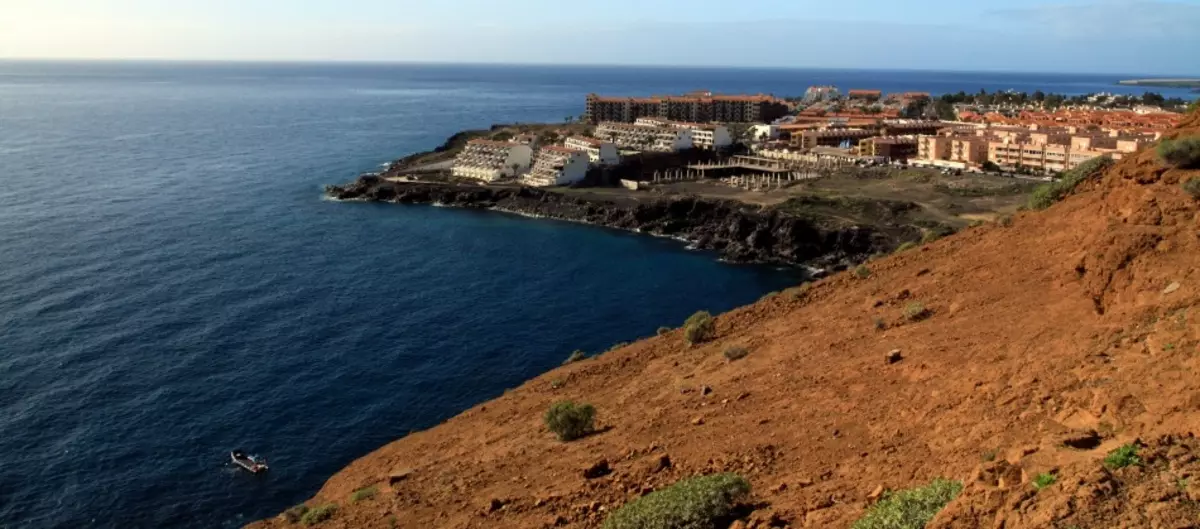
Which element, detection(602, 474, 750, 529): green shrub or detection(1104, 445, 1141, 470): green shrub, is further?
detection(602, 474, 750, 529): green shrub

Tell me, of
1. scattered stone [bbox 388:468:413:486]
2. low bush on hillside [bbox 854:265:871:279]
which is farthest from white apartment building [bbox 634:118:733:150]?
scattered stone [bbox 388:468:413:486]

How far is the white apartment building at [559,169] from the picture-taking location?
96938 millimetres

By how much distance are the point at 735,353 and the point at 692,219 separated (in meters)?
55.6

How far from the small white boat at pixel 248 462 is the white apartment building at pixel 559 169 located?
66.7 metres

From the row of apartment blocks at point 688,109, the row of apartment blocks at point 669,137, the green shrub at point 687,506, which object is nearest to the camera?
the green shrub at point 687,506

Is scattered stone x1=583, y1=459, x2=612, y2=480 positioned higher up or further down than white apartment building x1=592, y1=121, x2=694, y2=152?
further down

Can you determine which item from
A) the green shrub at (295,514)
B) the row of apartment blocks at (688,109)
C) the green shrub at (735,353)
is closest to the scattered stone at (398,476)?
the green shrub at (295,514)

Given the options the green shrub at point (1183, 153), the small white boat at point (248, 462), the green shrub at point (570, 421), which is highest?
the green shrub at point (1183, 153)

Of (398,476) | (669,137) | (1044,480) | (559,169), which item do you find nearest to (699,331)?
(398,476)

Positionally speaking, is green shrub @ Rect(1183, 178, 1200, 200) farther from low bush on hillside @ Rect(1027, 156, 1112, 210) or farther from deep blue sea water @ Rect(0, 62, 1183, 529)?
deep blue sea water @ Rect(0, 62, 1183, 529)

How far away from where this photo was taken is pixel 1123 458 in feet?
30.8

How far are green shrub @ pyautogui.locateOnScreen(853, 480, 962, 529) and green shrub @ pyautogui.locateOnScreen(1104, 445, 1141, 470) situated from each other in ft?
5.24

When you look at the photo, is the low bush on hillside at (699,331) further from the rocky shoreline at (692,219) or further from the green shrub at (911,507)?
the rocky shoreline at (692,219)

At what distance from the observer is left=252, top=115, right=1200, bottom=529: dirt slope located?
10539mm
